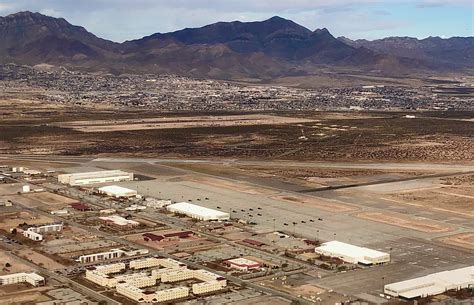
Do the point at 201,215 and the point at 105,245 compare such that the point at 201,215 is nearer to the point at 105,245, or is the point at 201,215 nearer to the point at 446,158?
the point at 105,245

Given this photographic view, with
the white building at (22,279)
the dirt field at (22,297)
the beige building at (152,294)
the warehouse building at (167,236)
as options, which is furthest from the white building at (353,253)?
the dirt field at (22,297)

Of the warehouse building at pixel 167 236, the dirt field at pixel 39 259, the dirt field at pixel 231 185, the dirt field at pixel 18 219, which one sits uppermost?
the dirt field at pixel 231 185

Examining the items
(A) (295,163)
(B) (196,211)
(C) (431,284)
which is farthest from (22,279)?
(A) (295,163)

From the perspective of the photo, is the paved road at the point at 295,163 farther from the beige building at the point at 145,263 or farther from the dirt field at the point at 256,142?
the beige building at the point at 145,263

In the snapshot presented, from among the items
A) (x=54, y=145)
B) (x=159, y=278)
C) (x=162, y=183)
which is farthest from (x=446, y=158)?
(x=159, y=278)

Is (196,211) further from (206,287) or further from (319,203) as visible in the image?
(206,287)

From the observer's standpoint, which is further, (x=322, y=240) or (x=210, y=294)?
(x=322, y=240)

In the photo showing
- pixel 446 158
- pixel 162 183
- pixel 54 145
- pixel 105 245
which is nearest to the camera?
pixel 105 245
